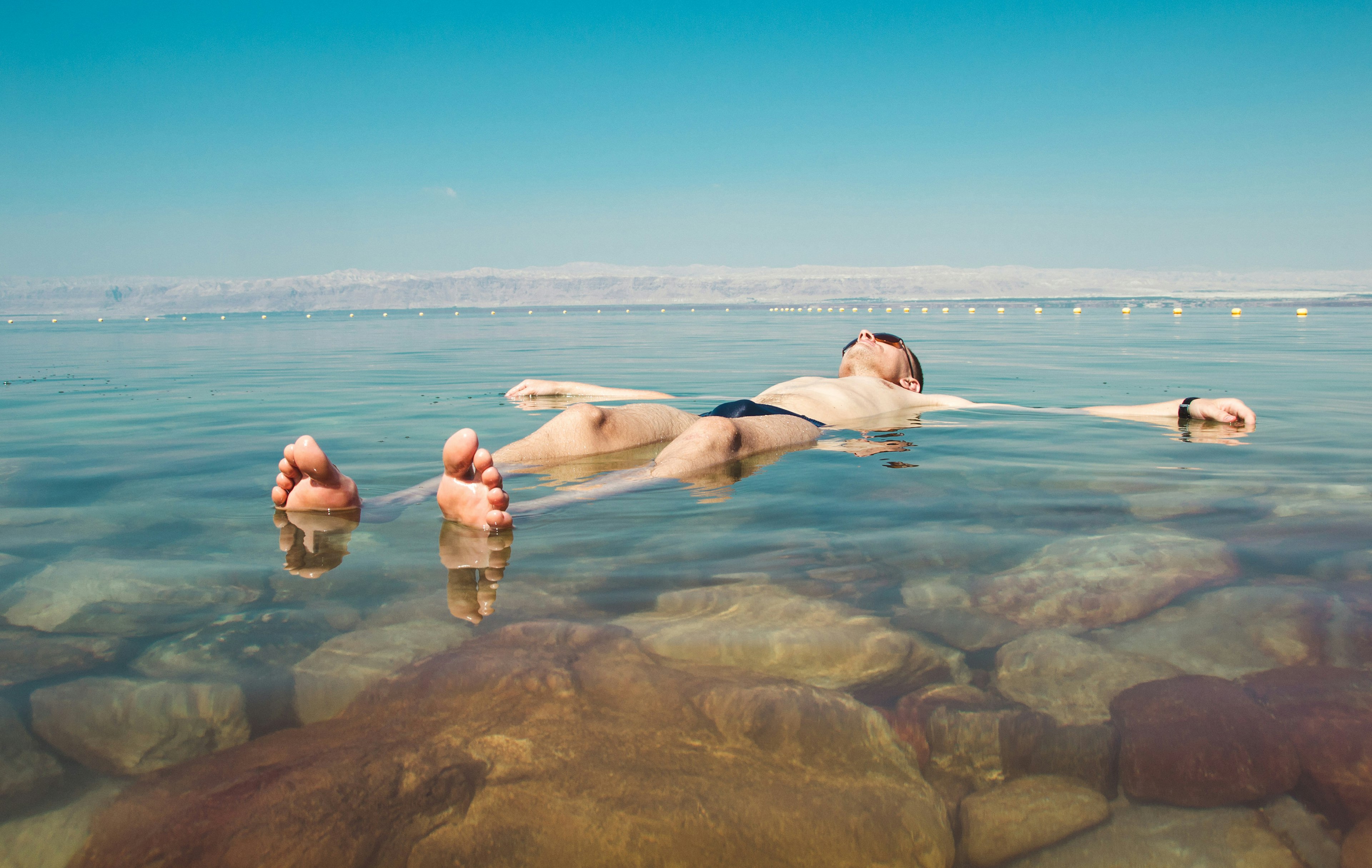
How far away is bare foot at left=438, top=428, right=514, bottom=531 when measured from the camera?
416cm

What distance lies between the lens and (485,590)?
11.6ft

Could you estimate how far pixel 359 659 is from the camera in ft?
9.37

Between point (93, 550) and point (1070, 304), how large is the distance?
93069 mm

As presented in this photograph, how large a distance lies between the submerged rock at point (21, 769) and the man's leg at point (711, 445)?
12.2ft

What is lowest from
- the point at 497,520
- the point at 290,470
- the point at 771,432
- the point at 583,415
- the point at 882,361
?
the point at 497,520

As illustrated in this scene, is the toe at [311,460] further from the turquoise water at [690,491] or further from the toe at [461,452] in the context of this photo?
the toe at [461,452]

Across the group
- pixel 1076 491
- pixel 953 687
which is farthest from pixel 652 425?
pixel 953 687

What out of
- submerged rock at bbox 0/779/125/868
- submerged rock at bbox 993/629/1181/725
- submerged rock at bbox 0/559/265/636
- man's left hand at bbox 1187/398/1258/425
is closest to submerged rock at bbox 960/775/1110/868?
submerged rock at bbox 993/629/1181/725

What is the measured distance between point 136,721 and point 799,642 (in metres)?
2.18

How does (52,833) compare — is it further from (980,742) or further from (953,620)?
(953,620)

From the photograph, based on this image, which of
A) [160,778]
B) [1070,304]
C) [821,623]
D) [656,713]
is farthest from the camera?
[1070,304]

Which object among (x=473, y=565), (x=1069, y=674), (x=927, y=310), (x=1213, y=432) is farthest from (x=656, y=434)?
(x=927, y=310)

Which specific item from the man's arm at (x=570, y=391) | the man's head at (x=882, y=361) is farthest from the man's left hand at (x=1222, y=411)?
the man's arm at (x=570, y=391)

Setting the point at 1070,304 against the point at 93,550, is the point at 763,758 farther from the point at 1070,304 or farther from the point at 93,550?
the point at 1070,304
